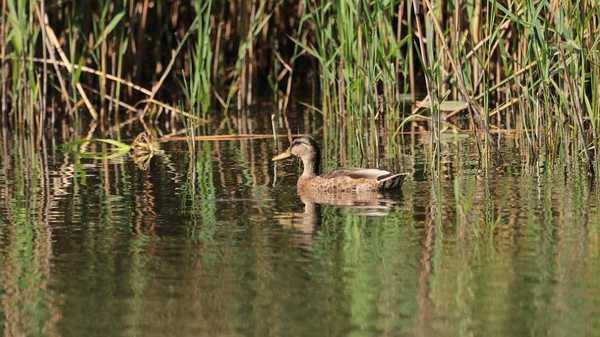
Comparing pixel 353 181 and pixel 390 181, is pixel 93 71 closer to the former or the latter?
pixel 353 181

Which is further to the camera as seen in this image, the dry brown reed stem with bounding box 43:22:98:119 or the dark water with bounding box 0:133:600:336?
the dry brown reed stem with bounding box 43:22:98:119

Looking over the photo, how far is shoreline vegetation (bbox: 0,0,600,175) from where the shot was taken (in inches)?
326

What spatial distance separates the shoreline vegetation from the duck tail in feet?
1.56

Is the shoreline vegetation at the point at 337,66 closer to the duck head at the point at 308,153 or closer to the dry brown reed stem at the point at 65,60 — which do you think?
the dry brown reed stem at the point at 65,60

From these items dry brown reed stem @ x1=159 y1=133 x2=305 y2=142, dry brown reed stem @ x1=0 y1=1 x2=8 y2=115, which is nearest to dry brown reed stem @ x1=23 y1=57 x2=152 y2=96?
dry brown reed stem @ x1=0 y1=1 x2=8 y2=115

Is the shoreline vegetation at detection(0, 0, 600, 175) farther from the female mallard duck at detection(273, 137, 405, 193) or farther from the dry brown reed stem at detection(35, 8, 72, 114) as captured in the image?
the female mallard duck at detection(273, 137, 405, 193)

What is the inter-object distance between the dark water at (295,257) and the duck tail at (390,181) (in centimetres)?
10

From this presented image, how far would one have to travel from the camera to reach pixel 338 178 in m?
8.24

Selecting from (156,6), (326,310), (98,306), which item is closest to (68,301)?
(98,306)

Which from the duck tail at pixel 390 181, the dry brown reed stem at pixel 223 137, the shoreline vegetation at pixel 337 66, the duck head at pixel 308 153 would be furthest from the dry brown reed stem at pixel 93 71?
the duck tail at pixel 390 181

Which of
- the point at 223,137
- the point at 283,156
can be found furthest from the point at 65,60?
the point at 283,156

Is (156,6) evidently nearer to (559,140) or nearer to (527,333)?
(559,140)

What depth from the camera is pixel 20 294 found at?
5.59 meters

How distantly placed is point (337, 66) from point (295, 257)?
5.23 metres
